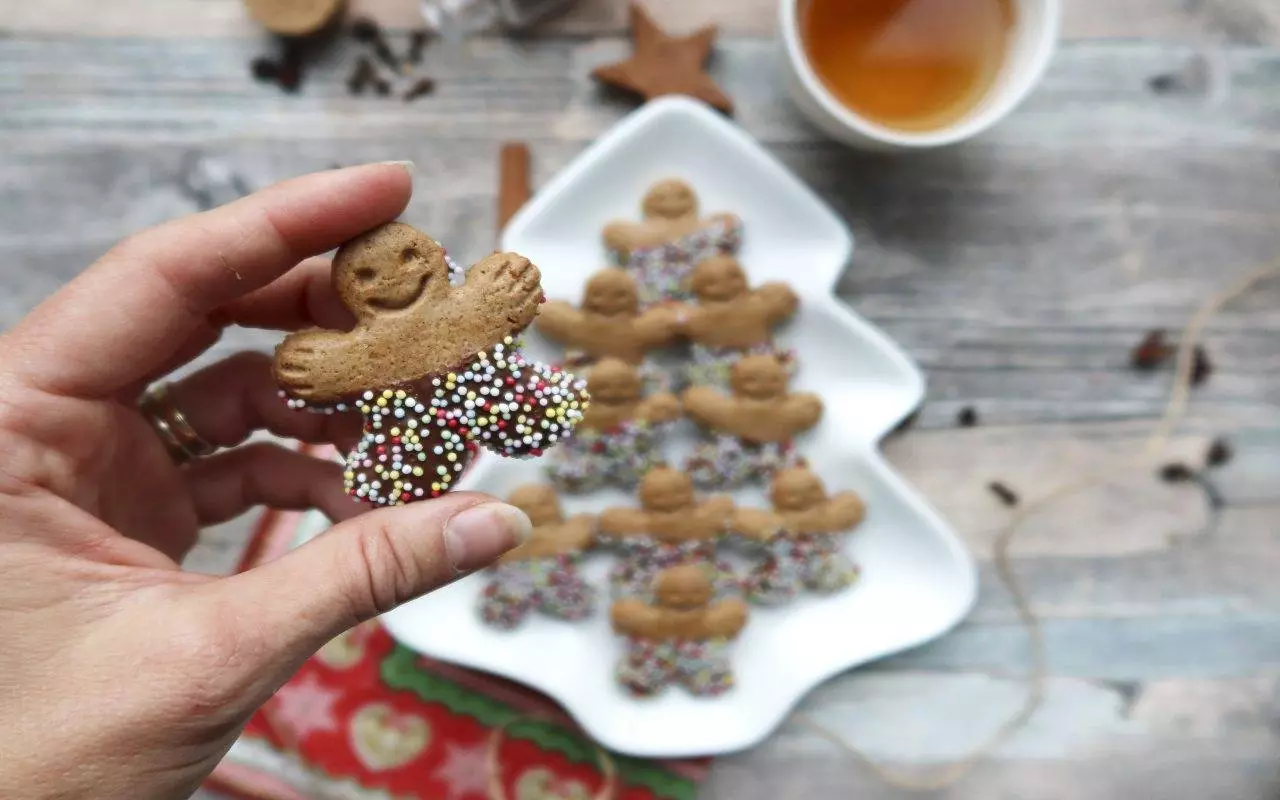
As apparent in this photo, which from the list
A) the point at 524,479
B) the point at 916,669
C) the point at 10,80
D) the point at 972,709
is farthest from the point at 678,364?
the point at 10,80

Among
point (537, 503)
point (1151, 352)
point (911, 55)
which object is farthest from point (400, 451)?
point (1151, 352)

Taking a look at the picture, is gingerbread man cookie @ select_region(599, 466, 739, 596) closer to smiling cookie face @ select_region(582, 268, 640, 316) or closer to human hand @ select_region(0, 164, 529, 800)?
smiling cookie face @ select_region(582, 268, 640, 316)

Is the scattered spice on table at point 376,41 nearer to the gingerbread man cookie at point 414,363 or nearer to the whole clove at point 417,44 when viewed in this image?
the whole clove at point 417,44

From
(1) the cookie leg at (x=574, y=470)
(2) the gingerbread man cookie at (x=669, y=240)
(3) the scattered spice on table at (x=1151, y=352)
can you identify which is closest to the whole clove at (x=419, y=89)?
(2) the gingerbread man cookie at (x=669, y=240)

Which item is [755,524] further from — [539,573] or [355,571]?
[355,571]

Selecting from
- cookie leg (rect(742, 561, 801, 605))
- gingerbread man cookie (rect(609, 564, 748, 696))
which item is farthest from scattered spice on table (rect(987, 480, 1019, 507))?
gingerbread man cookie (rect(609, 564, 748, 696))

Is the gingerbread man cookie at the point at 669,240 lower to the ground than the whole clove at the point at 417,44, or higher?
lower

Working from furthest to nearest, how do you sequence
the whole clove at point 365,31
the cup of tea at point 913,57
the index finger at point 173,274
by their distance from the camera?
the whole clove at point 365,31
the cup of tea at point 913,57
the index finger at point 173,274
